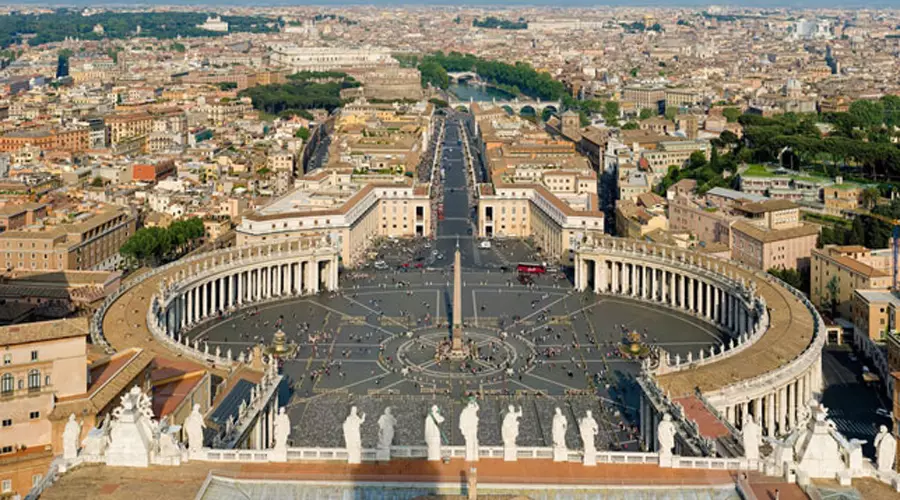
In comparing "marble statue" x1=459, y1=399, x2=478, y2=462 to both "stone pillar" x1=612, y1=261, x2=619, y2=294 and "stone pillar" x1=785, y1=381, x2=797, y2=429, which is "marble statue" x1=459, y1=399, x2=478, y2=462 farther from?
"stone pillar" x1=612, y1=261, x2=619, y2=294

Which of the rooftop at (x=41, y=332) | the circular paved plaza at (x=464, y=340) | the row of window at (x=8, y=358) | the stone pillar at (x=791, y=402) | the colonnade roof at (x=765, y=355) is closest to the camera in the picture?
the row of window at (x=8, y=358)

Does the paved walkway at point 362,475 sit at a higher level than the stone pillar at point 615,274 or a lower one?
higher

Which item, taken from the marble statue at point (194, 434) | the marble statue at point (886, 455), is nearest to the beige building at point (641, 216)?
the marble statue at point (886, 455)

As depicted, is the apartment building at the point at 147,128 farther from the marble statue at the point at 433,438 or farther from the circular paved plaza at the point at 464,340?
the marble statue at the point at 433,438

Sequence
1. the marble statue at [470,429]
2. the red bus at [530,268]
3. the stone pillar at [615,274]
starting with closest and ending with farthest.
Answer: the marble statue at [470,429] < the stone pillar at [615,274] < the red bus at [530,268]

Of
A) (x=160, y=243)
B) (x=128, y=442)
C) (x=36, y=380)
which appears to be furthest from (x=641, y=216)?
(x=128, y=442)

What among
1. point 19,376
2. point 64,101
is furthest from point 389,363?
point 64,101

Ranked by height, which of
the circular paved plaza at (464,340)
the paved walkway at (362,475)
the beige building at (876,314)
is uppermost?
the paved walkway at (362,475)
